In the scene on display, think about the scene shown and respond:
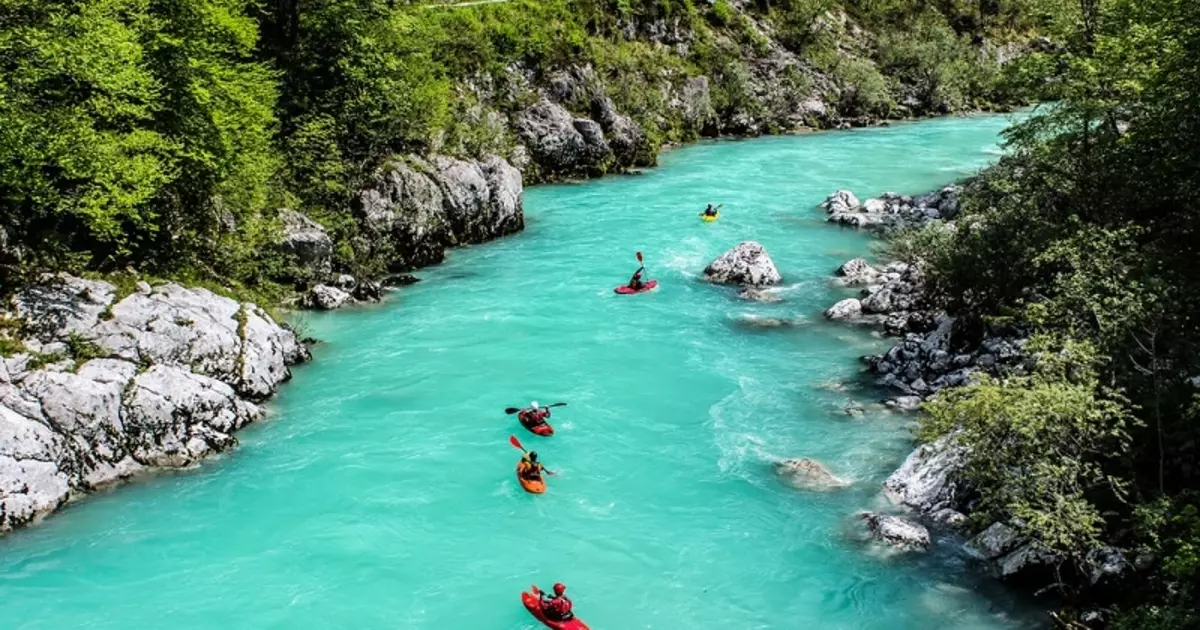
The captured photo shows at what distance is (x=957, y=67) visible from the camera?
267 ft

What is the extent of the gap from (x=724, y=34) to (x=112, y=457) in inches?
2591

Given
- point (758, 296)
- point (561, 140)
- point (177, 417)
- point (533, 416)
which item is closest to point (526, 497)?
point (533, 416)

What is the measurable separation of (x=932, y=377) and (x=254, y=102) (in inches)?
906

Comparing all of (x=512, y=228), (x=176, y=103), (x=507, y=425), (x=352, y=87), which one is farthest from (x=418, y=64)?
(x=507, y=425)

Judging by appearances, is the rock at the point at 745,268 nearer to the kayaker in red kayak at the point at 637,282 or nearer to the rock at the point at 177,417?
the kayaker in red kayak at the point at 637,282

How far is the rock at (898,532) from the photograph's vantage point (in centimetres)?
1727

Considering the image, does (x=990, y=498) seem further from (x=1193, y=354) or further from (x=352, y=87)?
(x=352, y=87)

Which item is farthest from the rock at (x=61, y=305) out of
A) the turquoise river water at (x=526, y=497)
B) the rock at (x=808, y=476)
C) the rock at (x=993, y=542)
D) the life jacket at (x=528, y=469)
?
the rock at (x=993, y=542)

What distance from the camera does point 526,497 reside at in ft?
64.2

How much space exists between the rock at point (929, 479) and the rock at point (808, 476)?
1135mm

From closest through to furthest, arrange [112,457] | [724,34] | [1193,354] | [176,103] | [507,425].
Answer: [1193,354] < [112,457] < [507,425] < [176,103] < [724,34]

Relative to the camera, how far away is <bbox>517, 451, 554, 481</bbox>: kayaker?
1973 centimetres

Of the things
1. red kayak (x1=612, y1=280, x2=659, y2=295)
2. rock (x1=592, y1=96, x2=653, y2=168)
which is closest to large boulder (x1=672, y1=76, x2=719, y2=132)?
rock (x1=592, y1=96, x2=653, y2=168)

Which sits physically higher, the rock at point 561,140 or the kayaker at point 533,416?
the rock at point 561,140
